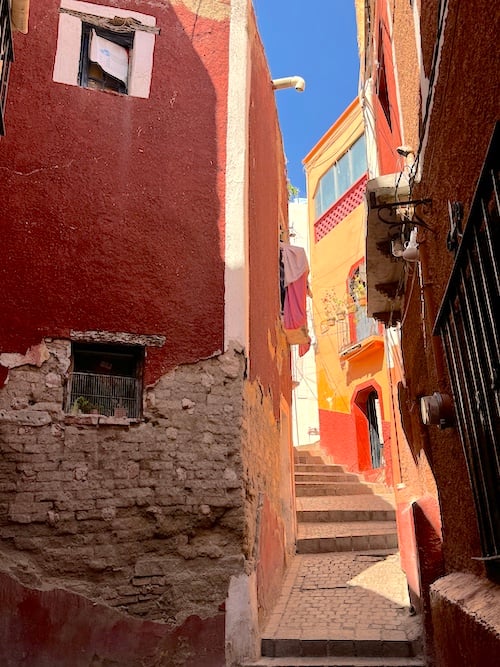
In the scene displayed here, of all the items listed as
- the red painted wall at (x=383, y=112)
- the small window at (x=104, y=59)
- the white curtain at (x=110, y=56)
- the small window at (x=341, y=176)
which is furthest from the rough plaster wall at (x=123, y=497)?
the small window at (x=341, y=176)

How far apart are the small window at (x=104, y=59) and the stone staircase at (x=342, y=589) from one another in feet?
22.9

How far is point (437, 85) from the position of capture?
410 centimetres

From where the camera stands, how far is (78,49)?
7.77 meters

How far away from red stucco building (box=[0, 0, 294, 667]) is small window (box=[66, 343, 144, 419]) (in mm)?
22

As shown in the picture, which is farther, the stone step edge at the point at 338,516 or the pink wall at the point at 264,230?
the stone step edge at the point at 338,516

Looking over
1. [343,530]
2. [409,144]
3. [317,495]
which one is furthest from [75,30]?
[317,495]

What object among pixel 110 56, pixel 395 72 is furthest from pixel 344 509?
pixel 110 56

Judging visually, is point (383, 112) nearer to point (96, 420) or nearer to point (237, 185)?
point (237, 185)

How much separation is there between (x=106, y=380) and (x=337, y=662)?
383 centimetres

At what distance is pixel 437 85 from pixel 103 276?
14.0 ft

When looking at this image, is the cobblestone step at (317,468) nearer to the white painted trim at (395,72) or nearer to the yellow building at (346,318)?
the yellow building at (346,318)

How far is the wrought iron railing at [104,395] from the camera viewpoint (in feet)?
21.6

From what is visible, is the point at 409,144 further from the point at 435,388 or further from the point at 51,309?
the point at 51,309

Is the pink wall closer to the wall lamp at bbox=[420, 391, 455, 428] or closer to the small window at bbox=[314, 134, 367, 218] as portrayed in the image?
the wall lamp at bbox=[420, 391, 455, 428]
